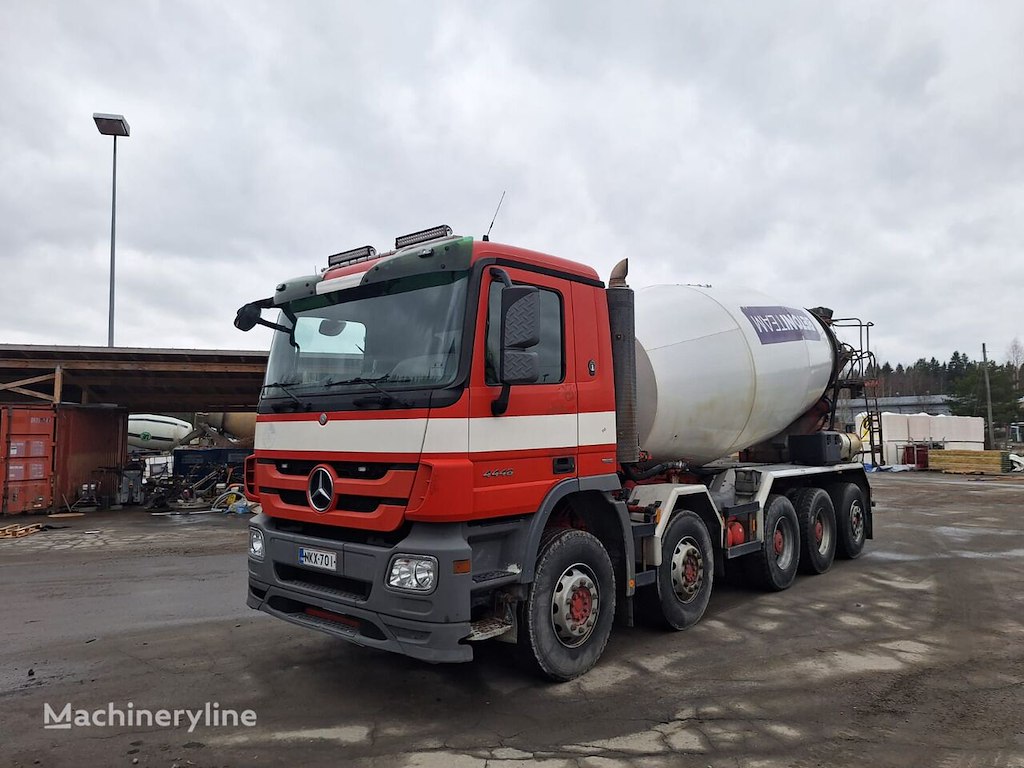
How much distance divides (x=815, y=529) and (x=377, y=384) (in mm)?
6528

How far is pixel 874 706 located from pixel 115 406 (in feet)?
65.5

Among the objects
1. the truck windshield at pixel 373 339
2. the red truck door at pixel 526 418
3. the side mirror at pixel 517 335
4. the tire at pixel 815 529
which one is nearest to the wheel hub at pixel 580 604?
the red truck door at pixel 526 418

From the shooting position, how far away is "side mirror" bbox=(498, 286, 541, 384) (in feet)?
13.7

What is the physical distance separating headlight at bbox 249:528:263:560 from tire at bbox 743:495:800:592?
5275 millimetres

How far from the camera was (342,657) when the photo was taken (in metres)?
5.33

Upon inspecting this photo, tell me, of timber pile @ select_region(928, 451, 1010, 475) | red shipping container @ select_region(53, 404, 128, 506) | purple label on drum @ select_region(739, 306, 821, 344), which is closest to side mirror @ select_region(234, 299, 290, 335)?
purple label on drum @ select_region(739, 306, 821, 344)

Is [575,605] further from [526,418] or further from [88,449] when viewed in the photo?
[88,449]

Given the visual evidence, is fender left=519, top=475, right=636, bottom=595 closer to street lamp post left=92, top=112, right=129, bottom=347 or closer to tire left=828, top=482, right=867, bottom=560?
tire left=828, top=482, right=867, bottom=560

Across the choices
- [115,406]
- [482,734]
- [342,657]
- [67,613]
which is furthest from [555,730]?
[115,406]

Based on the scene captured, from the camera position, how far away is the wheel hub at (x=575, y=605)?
463 cm

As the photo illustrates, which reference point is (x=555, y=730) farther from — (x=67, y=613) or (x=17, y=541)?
(x=17, y=541)

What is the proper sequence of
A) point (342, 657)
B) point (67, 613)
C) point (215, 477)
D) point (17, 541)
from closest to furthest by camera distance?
point (342, 657) → point (67, 613) → point (17, 541) → point (215, 477)

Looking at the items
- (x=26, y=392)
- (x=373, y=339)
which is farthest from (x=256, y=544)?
(x=26, y=392)

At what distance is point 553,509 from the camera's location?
196 inches
